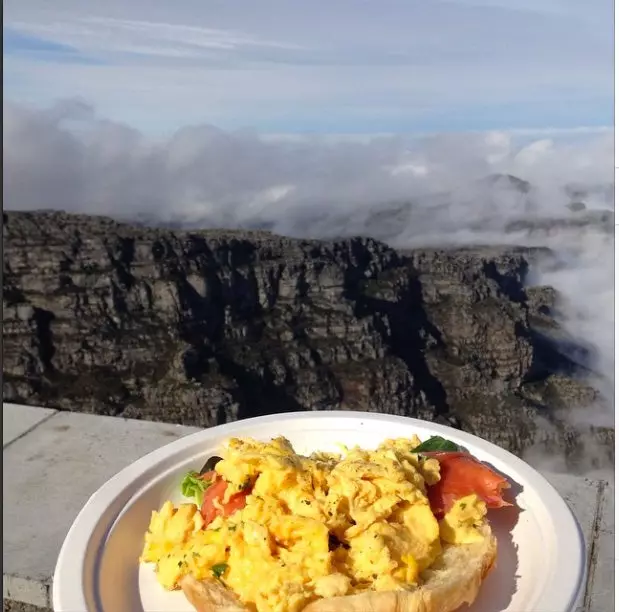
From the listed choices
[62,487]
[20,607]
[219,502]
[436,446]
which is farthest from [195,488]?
[62,487]

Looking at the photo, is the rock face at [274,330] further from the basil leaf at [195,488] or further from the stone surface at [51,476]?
the basil leaf at [195,488]

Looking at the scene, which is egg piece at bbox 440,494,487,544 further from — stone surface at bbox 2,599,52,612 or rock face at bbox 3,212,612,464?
rock face at bbox 3,212,612,464

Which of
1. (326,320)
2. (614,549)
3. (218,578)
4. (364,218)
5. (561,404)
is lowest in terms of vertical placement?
(561,404)

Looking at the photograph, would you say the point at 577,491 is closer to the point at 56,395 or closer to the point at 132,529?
the point at 132,529

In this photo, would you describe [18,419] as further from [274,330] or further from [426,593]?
[274,330]

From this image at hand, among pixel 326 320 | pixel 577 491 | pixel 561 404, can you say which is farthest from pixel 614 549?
pixel 561 404

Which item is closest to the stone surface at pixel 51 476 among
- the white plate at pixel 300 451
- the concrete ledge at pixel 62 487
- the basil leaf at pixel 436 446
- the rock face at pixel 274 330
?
the concrete ledge at pixel 62 487

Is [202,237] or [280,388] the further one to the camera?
[202,237]
